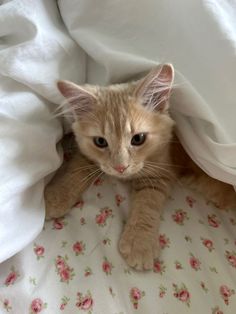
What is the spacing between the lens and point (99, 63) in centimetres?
111

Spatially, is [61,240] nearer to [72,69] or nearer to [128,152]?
[128,152]

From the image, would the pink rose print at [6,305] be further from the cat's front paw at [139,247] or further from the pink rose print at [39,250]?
the cat's front paw at [139,247]

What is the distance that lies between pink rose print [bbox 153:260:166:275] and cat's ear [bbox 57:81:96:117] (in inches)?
18.6

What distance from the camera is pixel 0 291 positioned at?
846mm

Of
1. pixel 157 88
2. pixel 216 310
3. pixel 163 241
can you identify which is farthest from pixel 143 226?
pixel 157 88

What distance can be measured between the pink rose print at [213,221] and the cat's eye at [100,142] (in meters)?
0.37

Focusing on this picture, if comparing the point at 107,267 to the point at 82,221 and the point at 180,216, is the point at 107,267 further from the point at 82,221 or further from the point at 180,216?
the point at 180,216

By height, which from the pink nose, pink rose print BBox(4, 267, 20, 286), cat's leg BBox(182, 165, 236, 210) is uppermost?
the pink nose

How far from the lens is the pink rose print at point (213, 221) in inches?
42.0

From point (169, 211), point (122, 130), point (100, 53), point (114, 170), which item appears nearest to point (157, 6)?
point (100, 53)

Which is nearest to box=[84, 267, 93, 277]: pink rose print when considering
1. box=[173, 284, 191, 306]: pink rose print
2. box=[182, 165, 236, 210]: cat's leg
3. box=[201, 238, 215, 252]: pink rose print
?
box=[173, 284, 191, 306]: pink rose print

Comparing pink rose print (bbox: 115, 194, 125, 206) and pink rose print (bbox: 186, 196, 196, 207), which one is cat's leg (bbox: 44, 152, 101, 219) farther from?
pink rose print (bbox: 186, 196, 196, 207)

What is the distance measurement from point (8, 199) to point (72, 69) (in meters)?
0.44

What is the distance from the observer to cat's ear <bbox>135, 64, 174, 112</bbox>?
0.94 m
